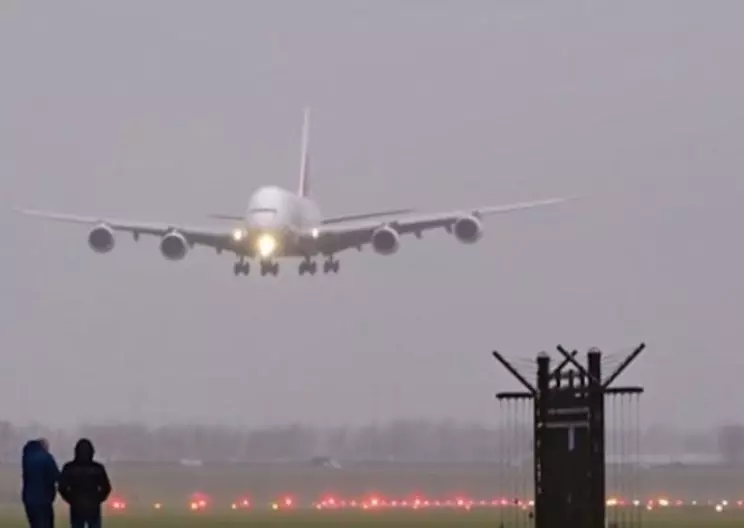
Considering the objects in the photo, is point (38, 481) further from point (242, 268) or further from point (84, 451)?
point (242, 268)

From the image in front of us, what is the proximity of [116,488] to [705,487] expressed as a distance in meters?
27.6

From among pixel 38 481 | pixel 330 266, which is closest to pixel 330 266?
pixel 330 266

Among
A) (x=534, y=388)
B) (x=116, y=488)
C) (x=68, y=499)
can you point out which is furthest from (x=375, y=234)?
(x=68, y=499)

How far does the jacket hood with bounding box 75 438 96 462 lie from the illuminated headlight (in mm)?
56096

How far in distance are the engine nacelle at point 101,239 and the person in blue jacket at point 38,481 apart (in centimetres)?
5607

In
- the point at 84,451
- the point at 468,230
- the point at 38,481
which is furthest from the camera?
the point at 468,230

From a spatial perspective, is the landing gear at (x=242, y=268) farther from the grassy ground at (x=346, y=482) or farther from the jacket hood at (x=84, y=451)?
the jacket hood at (x=84, y=451)

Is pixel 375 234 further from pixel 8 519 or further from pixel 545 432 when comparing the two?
pixel 545 432

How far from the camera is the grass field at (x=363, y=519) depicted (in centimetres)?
5425

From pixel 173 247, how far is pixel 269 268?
177 inches

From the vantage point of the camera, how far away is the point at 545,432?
31000 mm

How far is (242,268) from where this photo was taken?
8375 cm

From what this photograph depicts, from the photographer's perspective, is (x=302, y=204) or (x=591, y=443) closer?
(x=591, y=443)

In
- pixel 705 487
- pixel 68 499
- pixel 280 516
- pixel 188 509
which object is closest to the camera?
pixel 68 499
